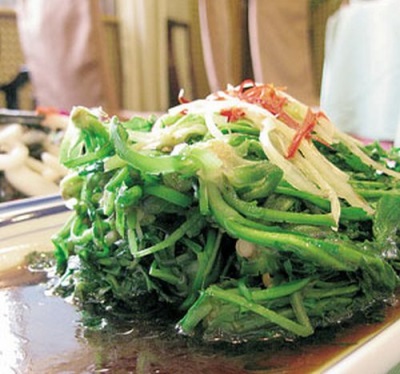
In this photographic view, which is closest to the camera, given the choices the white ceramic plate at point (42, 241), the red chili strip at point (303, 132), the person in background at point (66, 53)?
the white ceramic plate at point (42, 241)

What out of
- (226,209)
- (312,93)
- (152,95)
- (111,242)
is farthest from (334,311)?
(152,95)

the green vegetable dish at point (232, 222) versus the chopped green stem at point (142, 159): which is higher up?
the chopped green stem at point (142, 159)

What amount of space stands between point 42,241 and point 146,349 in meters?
0.42

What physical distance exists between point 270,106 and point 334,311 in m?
0.28

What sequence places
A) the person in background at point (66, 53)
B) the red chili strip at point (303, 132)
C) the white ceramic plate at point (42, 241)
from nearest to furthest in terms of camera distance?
the white ceramic plate at point (42, 241), the red chili strip at point (303, 132), the person in background at point (66, 53)

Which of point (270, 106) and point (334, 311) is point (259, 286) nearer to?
point (334, 311)

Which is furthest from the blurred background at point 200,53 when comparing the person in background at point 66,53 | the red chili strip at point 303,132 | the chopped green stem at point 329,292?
the chopped green stem at point 329,292

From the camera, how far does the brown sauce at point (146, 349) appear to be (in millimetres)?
500

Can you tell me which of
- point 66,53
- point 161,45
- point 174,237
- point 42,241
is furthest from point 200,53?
point 174,237

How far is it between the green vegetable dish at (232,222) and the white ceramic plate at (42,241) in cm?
7

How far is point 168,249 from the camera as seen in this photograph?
61 centimetres

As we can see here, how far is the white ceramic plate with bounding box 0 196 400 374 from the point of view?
0.50 m

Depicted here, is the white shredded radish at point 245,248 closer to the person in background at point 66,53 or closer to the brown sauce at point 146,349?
the brown sauce at point 146,349

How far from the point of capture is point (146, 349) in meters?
0.54
